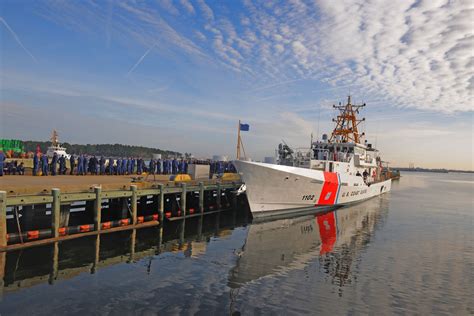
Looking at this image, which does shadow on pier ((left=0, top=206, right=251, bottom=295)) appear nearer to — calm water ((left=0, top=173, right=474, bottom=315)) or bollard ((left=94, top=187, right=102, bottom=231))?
calm water ((left=0, top=173, right=474, bottom=315))

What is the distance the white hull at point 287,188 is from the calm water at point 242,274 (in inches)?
107

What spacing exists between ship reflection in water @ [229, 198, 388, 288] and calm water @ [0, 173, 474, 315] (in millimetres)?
56

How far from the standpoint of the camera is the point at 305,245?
16016mm

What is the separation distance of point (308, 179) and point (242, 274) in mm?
11725

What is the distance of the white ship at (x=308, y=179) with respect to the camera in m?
20.5

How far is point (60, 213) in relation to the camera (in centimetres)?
1420

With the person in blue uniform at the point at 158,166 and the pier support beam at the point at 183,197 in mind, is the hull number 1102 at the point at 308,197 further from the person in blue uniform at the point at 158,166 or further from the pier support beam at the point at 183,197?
the person in blue uniform at the point at 158,166

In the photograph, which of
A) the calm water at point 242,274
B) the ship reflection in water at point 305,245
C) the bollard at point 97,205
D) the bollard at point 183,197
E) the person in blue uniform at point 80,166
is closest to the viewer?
the calm water at point 242,274

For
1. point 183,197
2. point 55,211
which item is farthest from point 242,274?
point 183,197

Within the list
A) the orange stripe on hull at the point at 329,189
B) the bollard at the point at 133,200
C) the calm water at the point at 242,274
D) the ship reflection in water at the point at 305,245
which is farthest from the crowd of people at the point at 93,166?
the ship reflection in water at the point at 305,245

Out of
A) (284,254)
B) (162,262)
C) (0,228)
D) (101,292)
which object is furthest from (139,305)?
(284,254)

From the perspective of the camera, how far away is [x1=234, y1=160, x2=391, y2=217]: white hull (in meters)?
20.3

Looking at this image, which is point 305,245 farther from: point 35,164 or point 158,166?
point 35,164

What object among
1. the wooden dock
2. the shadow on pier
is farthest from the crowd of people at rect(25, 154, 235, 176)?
the shadow on pier
